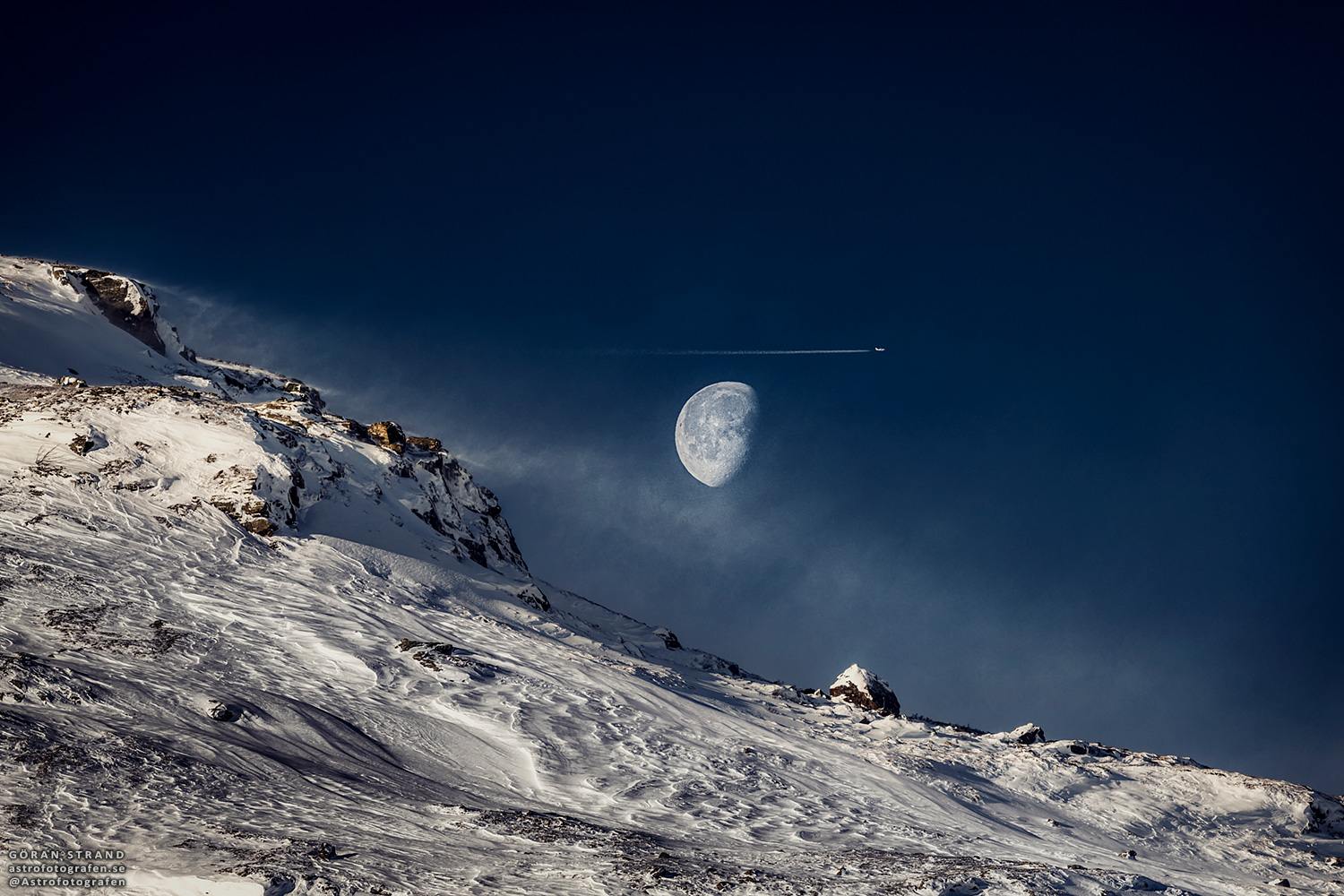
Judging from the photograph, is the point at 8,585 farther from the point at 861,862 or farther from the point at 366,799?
the point at 861,862

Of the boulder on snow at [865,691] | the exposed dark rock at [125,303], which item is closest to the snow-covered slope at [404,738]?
the boulder on snow at [865,691]

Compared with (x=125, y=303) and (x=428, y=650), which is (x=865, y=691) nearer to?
(x=428, y=650)

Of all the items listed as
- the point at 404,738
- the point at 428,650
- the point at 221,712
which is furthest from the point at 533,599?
the point at 221,712

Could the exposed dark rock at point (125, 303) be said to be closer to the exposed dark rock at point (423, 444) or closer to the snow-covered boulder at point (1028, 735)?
the exposed dark rock at point (423, 444)

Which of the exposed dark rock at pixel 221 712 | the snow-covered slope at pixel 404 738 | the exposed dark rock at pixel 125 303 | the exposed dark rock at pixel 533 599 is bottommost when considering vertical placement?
the exposed dark rock at pixel 221 712

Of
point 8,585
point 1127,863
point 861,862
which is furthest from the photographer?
point 8,585

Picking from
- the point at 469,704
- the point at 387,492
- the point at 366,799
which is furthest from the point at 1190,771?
the point at 387,492
